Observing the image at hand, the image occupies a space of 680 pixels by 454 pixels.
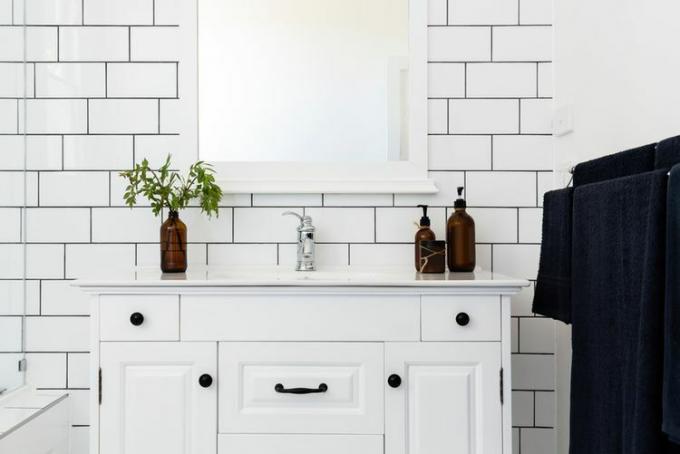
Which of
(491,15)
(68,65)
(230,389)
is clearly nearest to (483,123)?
(491,15)

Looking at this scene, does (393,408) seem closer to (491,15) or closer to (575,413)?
(575,413)

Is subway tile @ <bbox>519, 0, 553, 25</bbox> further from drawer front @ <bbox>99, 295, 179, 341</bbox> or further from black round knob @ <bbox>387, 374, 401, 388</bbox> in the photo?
drawer front @ <bbox>99, 295, 179, 341</bbox>

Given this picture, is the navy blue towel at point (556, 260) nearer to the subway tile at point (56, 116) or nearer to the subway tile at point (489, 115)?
the subway tile at point (489, 115)

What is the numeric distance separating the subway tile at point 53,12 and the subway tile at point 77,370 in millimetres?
1111

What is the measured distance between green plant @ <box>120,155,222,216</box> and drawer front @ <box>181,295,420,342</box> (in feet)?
1.38

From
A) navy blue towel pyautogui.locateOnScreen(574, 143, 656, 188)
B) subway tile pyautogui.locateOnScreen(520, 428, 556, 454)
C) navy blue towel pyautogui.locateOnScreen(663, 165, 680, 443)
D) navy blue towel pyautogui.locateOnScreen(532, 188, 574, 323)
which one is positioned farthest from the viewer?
subway tile pyautogui.locateOnScreen(520, 428, 556, 454)

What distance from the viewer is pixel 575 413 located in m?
1.25

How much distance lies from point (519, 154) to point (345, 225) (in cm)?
63

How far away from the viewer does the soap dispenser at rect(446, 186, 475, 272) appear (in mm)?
1694

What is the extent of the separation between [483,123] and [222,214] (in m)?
0.92

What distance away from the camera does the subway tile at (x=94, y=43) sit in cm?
184

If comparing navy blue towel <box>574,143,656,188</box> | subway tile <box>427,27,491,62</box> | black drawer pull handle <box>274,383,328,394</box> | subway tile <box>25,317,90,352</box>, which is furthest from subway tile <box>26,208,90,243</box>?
navy blue towel <box>574,143,656,188</box>

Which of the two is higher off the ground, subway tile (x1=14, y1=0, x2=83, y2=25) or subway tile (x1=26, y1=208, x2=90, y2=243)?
subway tile (x1=14, y1=0, x2=83, y2=25)

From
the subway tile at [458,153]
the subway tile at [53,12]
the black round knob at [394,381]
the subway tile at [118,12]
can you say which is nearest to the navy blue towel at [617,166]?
the subway tile at [458,153]
